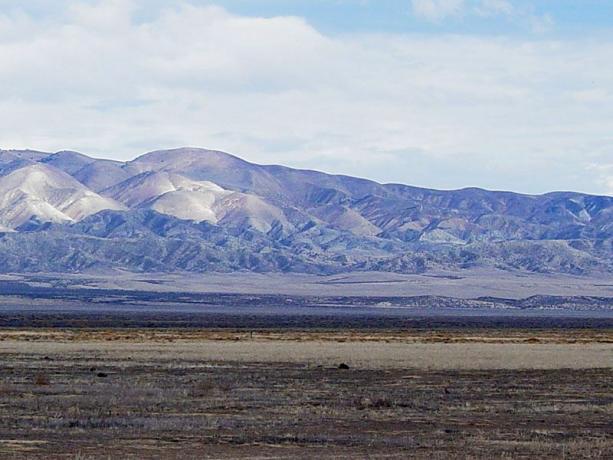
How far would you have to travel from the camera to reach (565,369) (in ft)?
161

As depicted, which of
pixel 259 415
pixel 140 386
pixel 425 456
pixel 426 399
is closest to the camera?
pixel 425 456

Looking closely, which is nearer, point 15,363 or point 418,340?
point 15,363

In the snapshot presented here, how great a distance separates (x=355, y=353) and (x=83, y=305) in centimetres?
13013

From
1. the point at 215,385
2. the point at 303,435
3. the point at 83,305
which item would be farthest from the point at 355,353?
the point at 83,305

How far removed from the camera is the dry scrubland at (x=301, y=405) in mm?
23672

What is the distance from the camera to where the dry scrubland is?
77.7 ft

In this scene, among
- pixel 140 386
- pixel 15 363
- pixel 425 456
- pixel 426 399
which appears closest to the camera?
pixel 425 456

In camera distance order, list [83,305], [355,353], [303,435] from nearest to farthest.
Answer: [303,435], [355,353], [83,305]

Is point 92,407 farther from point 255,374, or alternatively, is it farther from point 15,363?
point 15,363

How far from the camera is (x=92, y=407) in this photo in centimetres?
3047

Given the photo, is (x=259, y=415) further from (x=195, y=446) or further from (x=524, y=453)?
(x=524, y=453)

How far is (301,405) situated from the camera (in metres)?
31.7

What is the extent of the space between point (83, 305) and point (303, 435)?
164 m

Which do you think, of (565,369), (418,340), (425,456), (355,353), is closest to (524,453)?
(425,456)
